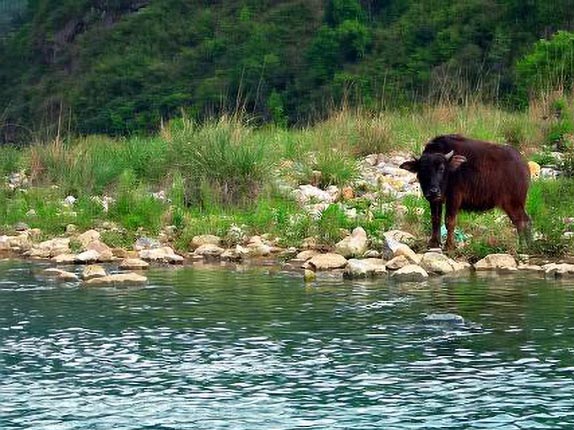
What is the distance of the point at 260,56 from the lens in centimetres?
4431

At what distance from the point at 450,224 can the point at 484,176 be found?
0.61 m

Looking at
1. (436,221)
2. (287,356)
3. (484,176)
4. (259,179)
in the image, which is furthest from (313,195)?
(287,356)

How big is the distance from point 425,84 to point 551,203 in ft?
70.0

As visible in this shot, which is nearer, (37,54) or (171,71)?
(171,71)

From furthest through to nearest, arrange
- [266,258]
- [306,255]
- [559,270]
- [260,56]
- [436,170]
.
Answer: [260,56], [266,258], [306,255], [436,170], [559,270]

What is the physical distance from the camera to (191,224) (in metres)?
14.5

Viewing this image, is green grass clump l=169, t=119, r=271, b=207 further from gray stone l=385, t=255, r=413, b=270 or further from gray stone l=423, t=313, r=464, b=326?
gray stone l=423, t=313, r=464, b=326

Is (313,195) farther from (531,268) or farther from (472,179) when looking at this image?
(531,268)

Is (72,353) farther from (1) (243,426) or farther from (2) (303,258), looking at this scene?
(2) (303,258)

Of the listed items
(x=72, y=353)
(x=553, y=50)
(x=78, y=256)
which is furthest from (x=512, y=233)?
(x=553, y=50)

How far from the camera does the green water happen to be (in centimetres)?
697

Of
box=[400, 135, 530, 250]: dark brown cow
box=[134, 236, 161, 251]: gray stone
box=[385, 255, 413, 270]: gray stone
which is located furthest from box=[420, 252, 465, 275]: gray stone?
box=[134, 236, 161, 251]: gray stone

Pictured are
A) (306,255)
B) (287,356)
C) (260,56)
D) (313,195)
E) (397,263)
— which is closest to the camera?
(287,356)

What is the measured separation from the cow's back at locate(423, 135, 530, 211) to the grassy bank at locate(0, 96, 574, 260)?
0.35 meters
